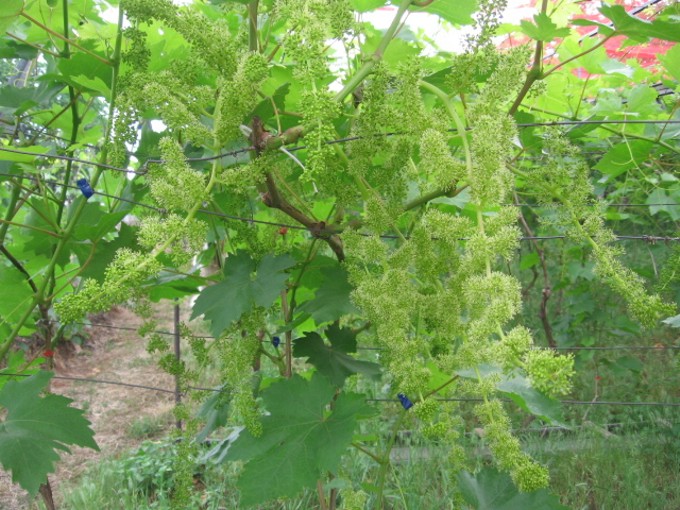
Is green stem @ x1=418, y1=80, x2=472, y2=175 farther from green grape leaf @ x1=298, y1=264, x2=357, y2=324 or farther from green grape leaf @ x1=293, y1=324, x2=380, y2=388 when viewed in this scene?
green grape leaf @ x1=293, y1=324, x2=380, y2=388

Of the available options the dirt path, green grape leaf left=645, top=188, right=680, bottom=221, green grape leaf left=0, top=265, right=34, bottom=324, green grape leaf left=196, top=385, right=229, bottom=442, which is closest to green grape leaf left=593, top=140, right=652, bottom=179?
green grape leaf left=645, top=188, right=680, bottom=221

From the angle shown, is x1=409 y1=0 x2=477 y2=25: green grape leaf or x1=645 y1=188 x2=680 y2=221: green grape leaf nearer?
x1=409 y1=0 x2=477 y2=25: green grape leaf

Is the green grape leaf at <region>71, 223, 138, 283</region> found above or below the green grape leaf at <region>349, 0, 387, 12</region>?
below

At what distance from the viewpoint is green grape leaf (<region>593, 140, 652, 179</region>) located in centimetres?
192

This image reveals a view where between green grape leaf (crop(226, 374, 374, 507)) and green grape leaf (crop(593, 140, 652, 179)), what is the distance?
3.75ft

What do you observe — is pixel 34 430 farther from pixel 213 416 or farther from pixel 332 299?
pixel 332 299

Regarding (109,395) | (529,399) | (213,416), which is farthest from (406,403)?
(109,395)

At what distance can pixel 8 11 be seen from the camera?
1378mm

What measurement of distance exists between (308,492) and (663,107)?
8.60ft

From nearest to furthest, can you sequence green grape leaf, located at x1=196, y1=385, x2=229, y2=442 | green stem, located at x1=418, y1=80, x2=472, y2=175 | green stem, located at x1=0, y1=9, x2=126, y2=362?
green stem, located at x1=418, y1=80, x2=472, y2=175 → green stem, located at x1=0, y1=9, x2=126, y2=362 → green grape leaf, located at x1=196, y1=385, x2=229, y2=442

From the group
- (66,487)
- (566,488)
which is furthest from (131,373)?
(566,488)

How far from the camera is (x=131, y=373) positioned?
6.08 m

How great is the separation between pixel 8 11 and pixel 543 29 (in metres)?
1.19

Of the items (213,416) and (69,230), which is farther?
(213,416)
